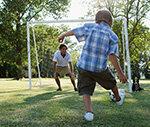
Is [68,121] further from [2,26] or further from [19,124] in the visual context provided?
[2,26]

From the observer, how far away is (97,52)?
648 centimetres

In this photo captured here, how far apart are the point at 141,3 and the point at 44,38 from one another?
469 inches

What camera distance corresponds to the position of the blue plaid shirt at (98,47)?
21.2 ft

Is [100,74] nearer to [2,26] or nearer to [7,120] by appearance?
[7,120]

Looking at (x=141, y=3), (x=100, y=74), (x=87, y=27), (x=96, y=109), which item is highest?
(x=141, y=3)

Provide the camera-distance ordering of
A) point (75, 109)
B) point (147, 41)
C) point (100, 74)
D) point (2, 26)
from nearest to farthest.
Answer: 1. point (100, 74)
2. point (75, 109)
3. point (2, 26)
4. point (147, 41)

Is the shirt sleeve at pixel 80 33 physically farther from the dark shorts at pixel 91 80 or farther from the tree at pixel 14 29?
the tree at pixel 14 29

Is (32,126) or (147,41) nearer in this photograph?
(32,126)

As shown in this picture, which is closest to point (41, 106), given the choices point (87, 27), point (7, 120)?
point (7, 120)

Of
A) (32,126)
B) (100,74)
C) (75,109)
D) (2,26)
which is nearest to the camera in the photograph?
(32,126)

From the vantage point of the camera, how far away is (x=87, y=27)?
261 inches

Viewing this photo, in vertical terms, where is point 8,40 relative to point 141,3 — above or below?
below

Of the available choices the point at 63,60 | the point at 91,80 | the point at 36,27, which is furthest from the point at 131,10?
the point at 91,80

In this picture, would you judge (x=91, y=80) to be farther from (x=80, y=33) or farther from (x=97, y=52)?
(x=80, y=33)
